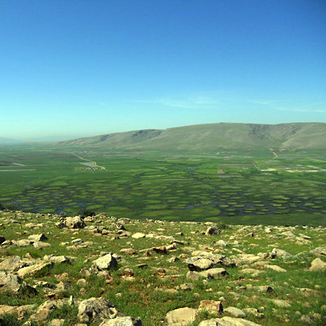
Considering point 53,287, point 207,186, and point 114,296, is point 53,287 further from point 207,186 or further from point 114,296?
point 207,186

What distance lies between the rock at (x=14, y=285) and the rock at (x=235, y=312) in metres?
8.45

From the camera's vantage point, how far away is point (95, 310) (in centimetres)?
940

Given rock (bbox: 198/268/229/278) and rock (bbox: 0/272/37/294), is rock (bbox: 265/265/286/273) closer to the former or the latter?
rock (bbox: 198/268/229/278)

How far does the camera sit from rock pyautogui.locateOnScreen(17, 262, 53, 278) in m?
12.4

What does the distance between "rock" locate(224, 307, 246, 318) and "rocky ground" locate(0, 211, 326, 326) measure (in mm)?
41

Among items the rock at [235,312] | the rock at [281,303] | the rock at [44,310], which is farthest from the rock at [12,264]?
the rock at [281,303]

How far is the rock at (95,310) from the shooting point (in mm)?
9140

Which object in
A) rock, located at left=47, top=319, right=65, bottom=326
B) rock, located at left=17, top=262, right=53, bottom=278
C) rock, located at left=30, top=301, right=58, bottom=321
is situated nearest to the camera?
rock, located at left=47, top=319, right=65, bottom=326

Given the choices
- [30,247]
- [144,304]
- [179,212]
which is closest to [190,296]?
[144,304]

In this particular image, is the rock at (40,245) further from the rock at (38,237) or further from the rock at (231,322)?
the rock at (231,322)

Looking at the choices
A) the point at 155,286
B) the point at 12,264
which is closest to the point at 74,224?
the point at 12,264

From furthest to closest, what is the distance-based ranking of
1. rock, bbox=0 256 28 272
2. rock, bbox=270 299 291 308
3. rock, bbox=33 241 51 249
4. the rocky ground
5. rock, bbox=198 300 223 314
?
rock, bbox=33 241 51 249 → rock, bbox=0 256 28 272 → rock, bbox=270 299 291 308 → rock, bbox=198 300 223 314 → the rocky ground

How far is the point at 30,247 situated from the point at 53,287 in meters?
7.62

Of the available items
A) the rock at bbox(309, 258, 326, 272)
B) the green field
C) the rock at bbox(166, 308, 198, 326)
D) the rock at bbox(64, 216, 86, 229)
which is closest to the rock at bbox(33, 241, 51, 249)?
the rock at bbox(64, 216, 86, 229)
